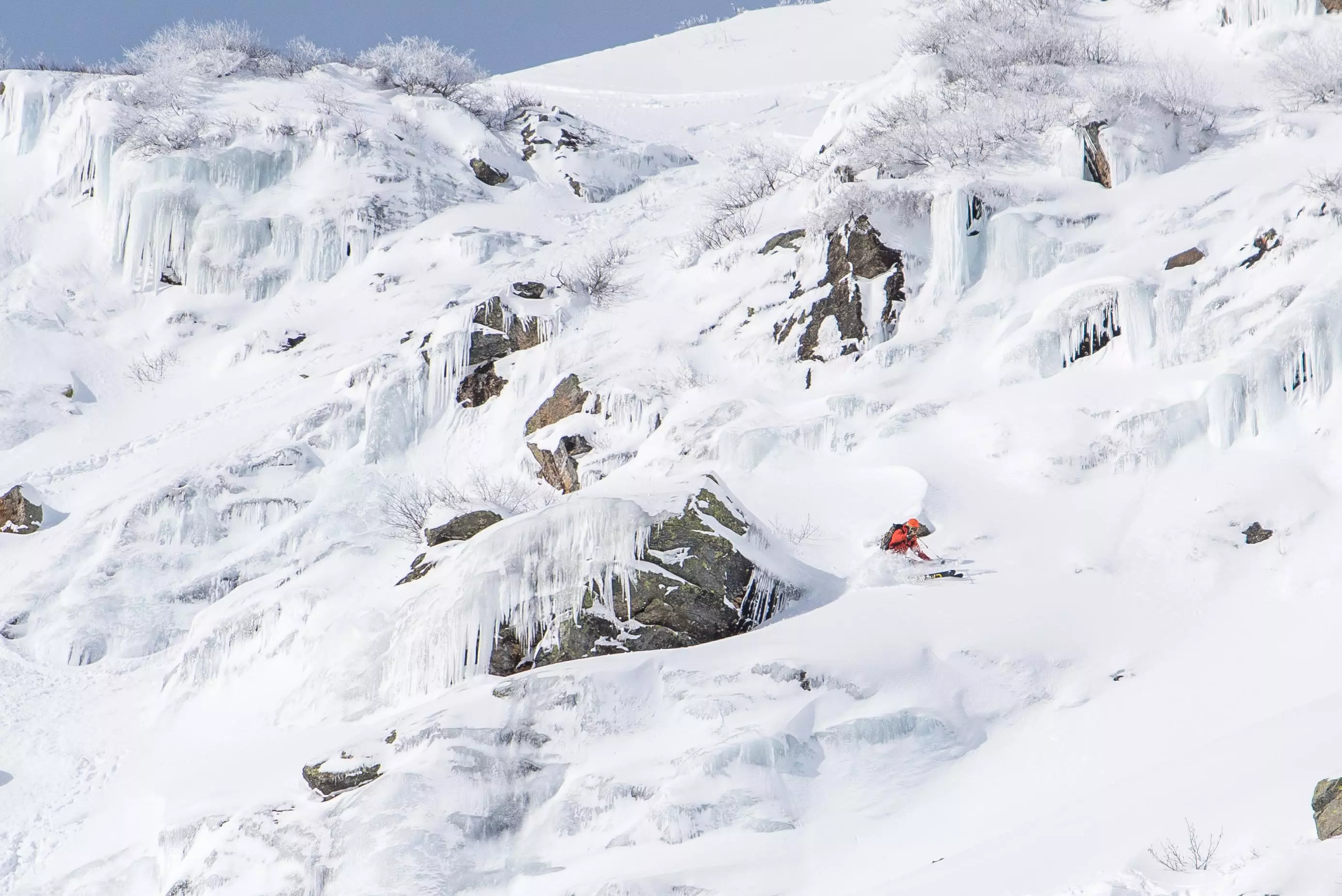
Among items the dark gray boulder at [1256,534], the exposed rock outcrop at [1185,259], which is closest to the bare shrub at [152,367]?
the exposed rock outcrop at [1185,259]

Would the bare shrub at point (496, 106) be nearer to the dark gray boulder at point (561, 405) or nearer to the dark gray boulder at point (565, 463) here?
the dark gray boulder at point (561, 405)

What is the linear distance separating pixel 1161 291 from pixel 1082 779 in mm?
7131

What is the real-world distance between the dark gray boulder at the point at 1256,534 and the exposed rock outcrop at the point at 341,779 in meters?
7.88

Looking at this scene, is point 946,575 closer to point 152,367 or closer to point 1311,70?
point 1311,70

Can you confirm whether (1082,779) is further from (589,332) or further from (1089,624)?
(589,332)

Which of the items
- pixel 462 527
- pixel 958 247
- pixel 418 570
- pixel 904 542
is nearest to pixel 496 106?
pixel 958 247

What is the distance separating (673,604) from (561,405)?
638 centimetres

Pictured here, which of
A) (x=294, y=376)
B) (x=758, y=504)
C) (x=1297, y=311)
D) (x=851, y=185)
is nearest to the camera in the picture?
(x=1297, y=311)

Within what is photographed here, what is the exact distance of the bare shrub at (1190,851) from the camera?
5695 millimetres

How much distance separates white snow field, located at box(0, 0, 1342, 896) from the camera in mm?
8133

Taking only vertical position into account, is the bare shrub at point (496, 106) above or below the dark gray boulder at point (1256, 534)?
above

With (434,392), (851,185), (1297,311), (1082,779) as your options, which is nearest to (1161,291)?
(1297,311)

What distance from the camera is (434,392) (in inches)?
686

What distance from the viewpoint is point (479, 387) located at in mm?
17328
